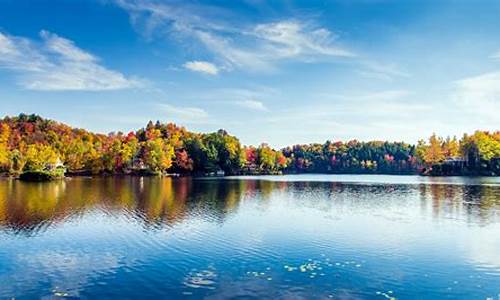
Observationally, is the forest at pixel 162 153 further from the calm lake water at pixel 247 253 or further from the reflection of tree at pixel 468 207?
the reflection of tree at pixel 468 207

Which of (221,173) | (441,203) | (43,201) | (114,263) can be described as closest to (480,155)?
(221,173)

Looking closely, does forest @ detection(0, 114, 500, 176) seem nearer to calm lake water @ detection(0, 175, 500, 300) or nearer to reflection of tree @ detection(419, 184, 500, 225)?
calm lake water @ detection(0, 175, 500, 300)

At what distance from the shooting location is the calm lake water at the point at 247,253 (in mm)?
15383

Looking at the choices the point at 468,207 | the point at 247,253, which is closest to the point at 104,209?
the point at 247,253

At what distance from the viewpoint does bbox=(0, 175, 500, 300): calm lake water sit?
1538cm

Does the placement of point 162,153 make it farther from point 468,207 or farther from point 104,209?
point 468,207

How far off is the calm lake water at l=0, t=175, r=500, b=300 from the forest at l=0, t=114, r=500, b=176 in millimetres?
69901

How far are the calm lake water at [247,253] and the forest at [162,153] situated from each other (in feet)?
229

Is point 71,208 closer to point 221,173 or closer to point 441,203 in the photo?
point 441,203

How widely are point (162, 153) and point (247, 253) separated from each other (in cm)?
9635

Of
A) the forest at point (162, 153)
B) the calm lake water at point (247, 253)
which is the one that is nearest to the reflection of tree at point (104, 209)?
the calm lake water at point (247, 253)

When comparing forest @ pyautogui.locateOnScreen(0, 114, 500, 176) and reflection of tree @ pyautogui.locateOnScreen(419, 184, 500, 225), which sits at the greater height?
forest @ pyautogui.locateOnScreen(0, 114, 500, 176)

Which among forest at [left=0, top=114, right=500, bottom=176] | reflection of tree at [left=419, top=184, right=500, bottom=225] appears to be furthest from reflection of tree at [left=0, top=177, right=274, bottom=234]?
forest at [left=0, top=114, right=500, bottom=176]

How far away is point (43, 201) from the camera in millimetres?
41719
